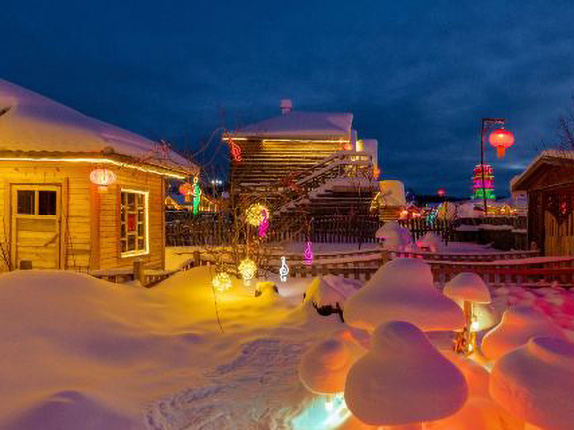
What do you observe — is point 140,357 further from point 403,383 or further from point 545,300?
point 545,300

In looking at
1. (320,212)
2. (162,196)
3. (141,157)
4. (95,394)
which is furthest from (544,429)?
(320,212)

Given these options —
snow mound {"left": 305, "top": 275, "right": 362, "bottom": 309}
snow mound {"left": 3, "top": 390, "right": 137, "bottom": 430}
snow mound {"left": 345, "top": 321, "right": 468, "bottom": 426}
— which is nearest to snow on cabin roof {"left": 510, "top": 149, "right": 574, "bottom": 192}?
snow mound {"left": 305, "top": 275, "right": 362, "bottom": 309}

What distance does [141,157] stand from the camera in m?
12.1

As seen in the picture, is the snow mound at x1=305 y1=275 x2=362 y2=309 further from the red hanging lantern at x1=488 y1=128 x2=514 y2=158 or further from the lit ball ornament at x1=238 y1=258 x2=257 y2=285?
the red hanging lantern at x1=488 y1=128 x2=514 y2=158

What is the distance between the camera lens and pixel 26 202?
11.8m

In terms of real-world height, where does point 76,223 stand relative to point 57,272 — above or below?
above

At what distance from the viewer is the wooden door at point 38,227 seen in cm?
1170

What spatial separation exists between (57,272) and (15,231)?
466 centimetres

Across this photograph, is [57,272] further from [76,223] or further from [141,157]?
[141,157]

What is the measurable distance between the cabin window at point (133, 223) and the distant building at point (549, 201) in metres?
11.5

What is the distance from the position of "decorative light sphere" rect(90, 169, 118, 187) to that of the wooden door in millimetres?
1231

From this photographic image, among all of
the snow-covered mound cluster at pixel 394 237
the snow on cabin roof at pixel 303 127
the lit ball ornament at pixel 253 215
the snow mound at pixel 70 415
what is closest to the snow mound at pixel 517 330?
the snow mound at pixel 70 415

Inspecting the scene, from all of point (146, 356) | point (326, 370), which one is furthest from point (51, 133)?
point (326, 370)

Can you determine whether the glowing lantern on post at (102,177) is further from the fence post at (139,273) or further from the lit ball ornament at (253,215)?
the lit ball ornament at (253,215)
